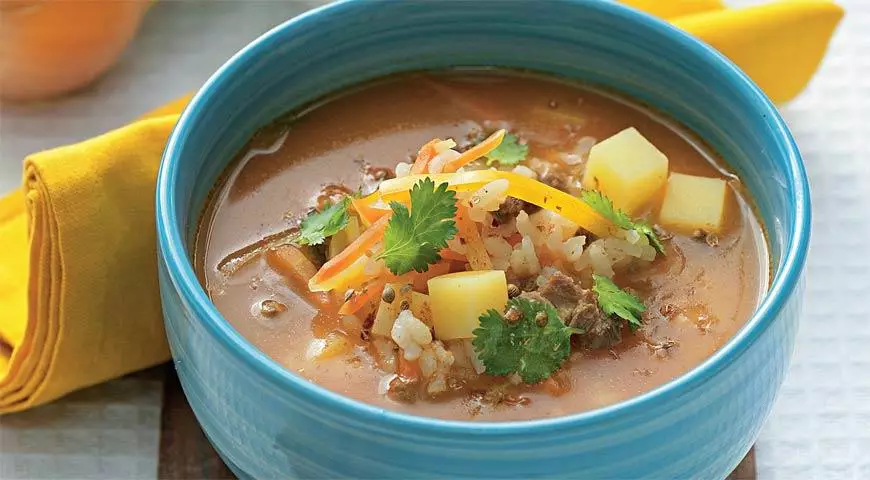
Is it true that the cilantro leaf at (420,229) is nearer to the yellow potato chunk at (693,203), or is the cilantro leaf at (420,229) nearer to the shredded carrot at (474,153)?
the shredded carrot at (474,153)

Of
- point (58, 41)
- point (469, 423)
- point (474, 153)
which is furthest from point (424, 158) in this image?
point (58, 41)

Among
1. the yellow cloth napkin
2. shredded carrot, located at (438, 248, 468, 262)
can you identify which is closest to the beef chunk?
shredded carrot, located at (438, 248, 468, 262)

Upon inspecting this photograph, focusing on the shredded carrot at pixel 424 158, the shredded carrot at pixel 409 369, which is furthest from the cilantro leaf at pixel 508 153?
the shredded carrot at pixel 409 369

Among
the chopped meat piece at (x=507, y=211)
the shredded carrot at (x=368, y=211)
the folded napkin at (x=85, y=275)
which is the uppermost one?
the chopped meat piece at (x=507, y=211)

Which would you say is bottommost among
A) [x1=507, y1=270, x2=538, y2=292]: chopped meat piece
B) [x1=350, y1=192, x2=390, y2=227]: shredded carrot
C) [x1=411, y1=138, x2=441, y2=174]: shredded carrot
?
[x1=507, y1=270, x2=538, y2=292]: chopped meat piece

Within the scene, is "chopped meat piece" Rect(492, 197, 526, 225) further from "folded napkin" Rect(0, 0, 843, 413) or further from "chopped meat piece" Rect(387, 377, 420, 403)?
"folded napkin" Rect(0, 0, 843, 413)

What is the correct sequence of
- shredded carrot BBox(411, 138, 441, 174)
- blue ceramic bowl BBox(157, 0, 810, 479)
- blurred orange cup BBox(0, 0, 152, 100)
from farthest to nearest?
blurred orange cup BBox(0, 0, 152, 100) < shredded carrot BBox(411, 138, 441, 174) < blue ceramic bowl BBox(157, 0, 810, 479)

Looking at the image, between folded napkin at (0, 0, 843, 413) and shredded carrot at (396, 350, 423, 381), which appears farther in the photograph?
folded napkin at (0, 0, 843, 413)
